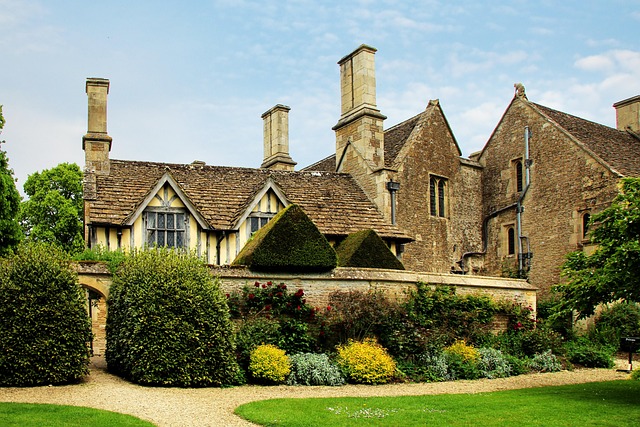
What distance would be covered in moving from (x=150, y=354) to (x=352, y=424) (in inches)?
191

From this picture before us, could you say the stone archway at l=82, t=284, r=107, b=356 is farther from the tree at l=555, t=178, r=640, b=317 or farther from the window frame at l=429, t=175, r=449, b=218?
the window frame at l=429, t=175, r=449, b=218

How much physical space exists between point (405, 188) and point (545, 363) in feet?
28.7

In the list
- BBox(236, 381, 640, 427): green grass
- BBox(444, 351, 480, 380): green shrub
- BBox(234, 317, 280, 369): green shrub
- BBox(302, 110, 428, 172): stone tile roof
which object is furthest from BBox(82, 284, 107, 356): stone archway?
BBox(302, 110, 428, 172): stone tile roof

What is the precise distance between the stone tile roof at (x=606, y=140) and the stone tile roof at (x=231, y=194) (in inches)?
311

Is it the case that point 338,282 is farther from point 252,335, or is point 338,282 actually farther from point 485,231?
point 485,231

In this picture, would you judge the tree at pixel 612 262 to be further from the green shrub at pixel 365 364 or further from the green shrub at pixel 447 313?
the green shrub at pixel 447 313

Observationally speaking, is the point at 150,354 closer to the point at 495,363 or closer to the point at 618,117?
the point at 495,363

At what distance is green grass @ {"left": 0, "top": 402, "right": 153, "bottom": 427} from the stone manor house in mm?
9427

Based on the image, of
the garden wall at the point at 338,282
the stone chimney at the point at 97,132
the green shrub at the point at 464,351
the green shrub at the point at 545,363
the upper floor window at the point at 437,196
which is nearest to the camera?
the garden wall at the point at 338,282

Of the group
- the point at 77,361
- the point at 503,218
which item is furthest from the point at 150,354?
the point at 503,218

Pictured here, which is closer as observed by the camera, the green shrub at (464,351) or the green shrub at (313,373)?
the green shrub at (313,373)

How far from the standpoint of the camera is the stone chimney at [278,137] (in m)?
29.1

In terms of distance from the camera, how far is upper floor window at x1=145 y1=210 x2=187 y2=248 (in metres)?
21.2

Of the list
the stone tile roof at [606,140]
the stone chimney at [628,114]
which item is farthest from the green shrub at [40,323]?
the stone chimney at [628,114]
